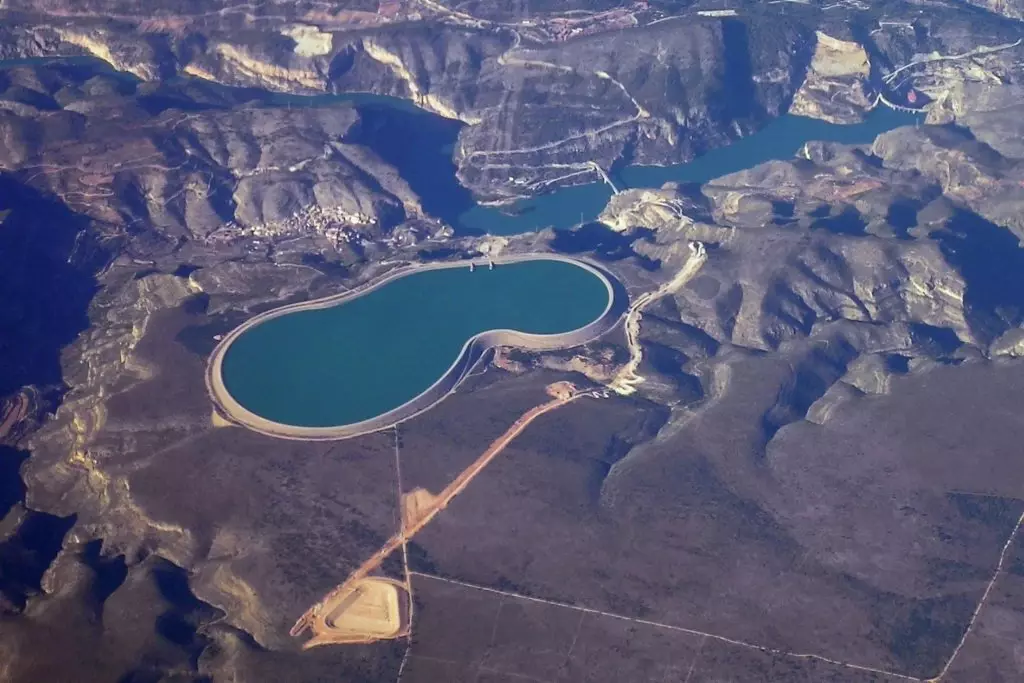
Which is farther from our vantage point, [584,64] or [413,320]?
[584,64]

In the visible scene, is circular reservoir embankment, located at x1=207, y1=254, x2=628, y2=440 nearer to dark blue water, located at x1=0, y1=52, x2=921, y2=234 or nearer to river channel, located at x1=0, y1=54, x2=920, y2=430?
river channel, located at x1=0, y1=54, x2=920, y2=430

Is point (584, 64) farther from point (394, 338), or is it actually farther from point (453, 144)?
point (394, 338)

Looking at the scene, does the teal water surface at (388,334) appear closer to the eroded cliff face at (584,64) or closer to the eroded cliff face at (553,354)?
the eroded cliff face at (553,354)

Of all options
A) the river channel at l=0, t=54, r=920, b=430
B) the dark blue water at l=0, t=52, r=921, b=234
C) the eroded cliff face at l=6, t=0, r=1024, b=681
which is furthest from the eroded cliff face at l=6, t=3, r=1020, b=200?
the river channel at l=0, t=54, r=920, b=430

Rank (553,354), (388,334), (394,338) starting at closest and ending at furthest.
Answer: (553,354) < (394,338) < (388,334)

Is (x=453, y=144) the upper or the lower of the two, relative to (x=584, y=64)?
lower

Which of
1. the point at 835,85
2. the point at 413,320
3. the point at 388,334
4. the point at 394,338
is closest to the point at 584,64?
the point at 835,85

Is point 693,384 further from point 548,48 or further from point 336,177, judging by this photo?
point 548,48

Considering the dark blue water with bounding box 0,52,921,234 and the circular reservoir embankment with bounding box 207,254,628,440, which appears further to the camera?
the dark blue water with bounding box 0,52,921,234
